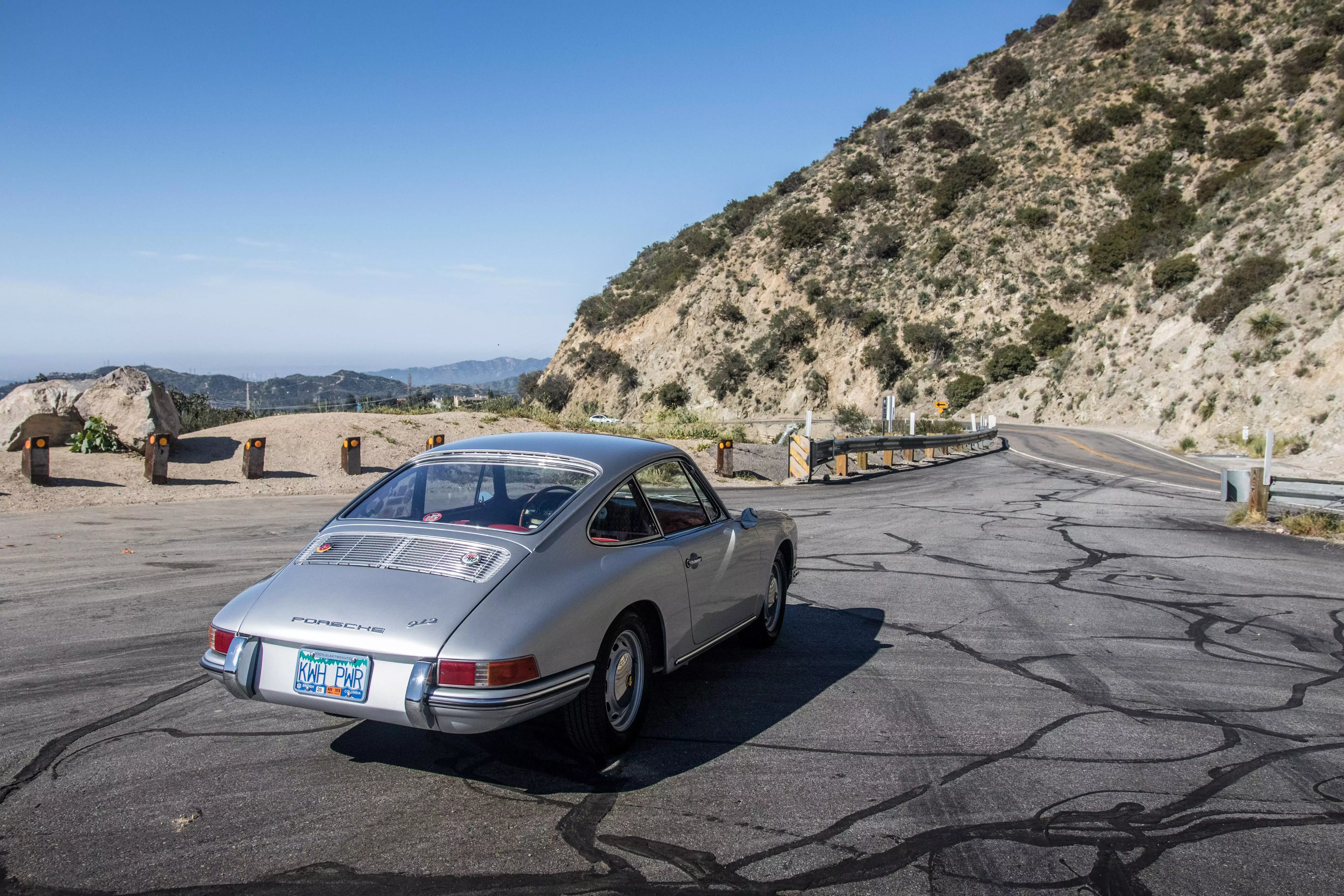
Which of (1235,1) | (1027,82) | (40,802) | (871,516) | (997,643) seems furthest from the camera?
(1027,82)

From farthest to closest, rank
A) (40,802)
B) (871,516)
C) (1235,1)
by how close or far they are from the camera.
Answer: (1235,1) → (871,516) → (40,802)

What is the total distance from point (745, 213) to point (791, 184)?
492 cm

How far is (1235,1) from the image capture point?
64688 millimetres

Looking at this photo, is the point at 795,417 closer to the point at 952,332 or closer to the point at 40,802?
the point at 952,332

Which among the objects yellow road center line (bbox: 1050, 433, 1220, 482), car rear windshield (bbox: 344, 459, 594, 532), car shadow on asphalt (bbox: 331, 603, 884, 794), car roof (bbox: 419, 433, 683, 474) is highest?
car roof (bbox: 419, 433, 683, 474)

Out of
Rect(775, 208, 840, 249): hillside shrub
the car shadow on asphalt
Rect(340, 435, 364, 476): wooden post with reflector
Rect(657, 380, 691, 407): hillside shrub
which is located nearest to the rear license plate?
the car shadow on asphalt

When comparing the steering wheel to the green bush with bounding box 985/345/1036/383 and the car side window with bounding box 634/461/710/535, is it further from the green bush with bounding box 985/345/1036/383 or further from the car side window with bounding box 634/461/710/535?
the green bush with bounding box 985/345/1036/383

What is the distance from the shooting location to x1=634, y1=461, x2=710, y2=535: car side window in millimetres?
5785

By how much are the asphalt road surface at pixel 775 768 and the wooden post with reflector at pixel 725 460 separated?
12.3 m

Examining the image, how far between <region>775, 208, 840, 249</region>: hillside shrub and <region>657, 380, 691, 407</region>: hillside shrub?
13.2 meters

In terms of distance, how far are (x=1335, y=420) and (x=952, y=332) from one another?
30.6 metres

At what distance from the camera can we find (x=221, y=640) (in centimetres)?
445

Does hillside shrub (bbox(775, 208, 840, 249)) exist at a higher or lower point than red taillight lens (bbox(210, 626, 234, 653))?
higher

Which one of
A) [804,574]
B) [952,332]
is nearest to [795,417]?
[952,332]
